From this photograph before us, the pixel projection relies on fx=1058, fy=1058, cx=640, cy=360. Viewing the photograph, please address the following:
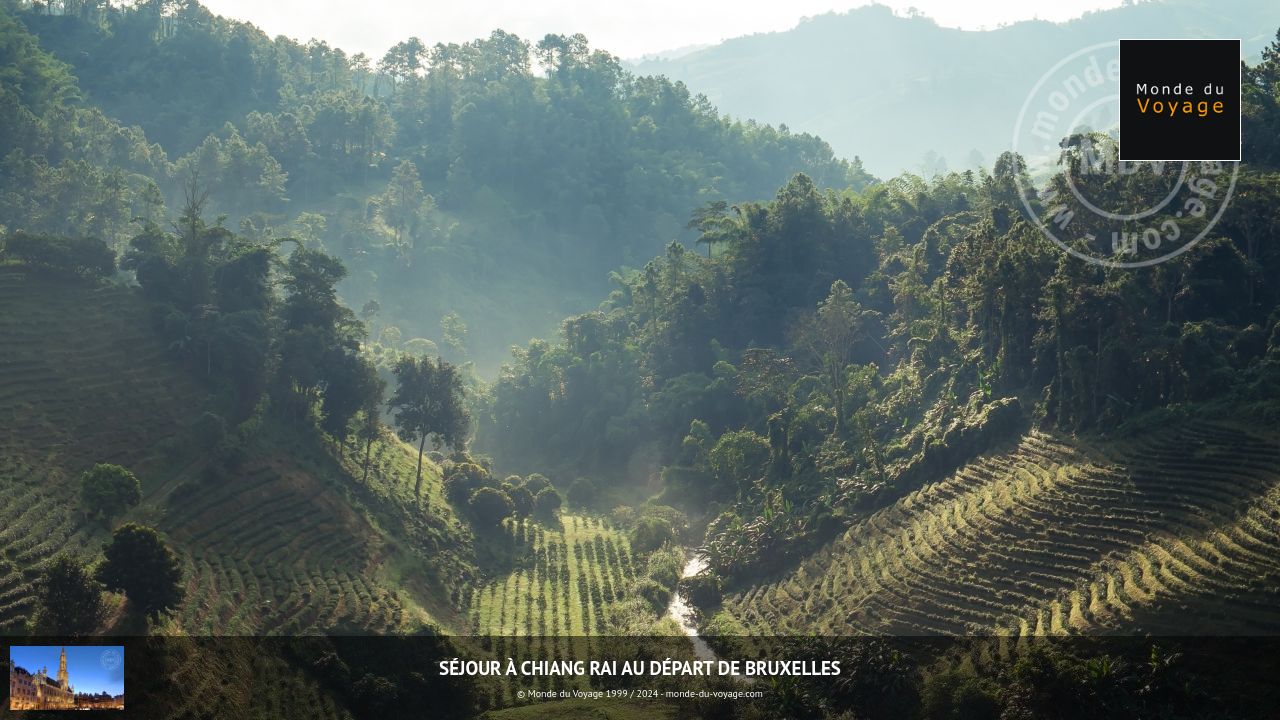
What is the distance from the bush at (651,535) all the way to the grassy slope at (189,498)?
39.5ft

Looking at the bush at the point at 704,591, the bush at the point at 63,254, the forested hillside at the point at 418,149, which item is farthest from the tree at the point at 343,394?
the forested hillside at the point at 418,149

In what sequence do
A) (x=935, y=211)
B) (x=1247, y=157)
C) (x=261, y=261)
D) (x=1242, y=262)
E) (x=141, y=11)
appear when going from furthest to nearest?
(x=141, y=11), (x=935, y=211), (x=261, y=261), (x=1247, y=157), (x=1242, y=262)

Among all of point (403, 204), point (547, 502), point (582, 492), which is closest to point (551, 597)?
point (547, 502)

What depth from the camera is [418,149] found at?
538 ft

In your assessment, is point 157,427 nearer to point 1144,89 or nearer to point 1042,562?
point 1042,562

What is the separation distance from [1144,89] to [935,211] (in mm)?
45449

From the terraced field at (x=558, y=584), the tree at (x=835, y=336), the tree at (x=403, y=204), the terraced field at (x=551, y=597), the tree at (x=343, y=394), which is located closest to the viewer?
the terraced field at (x=551, y=597)

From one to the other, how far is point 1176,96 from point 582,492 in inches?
2027

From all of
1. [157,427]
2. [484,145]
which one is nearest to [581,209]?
[484,145]

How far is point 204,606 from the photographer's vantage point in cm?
4531

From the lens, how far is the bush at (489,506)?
2773 inches

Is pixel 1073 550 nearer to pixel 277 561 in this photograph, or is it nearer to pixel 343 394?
pixel 277 561

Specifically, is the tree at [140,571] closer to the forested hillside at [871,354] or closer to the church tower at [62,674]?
the church tower at [62,674]

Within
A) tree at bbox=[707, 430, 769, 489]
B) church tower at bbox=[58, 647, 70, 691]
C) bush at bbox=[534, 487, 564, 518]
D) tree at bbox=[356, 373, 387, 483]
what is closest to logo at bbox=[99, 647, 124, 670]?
church tower at bbox=[58, 647, 70, 691]
